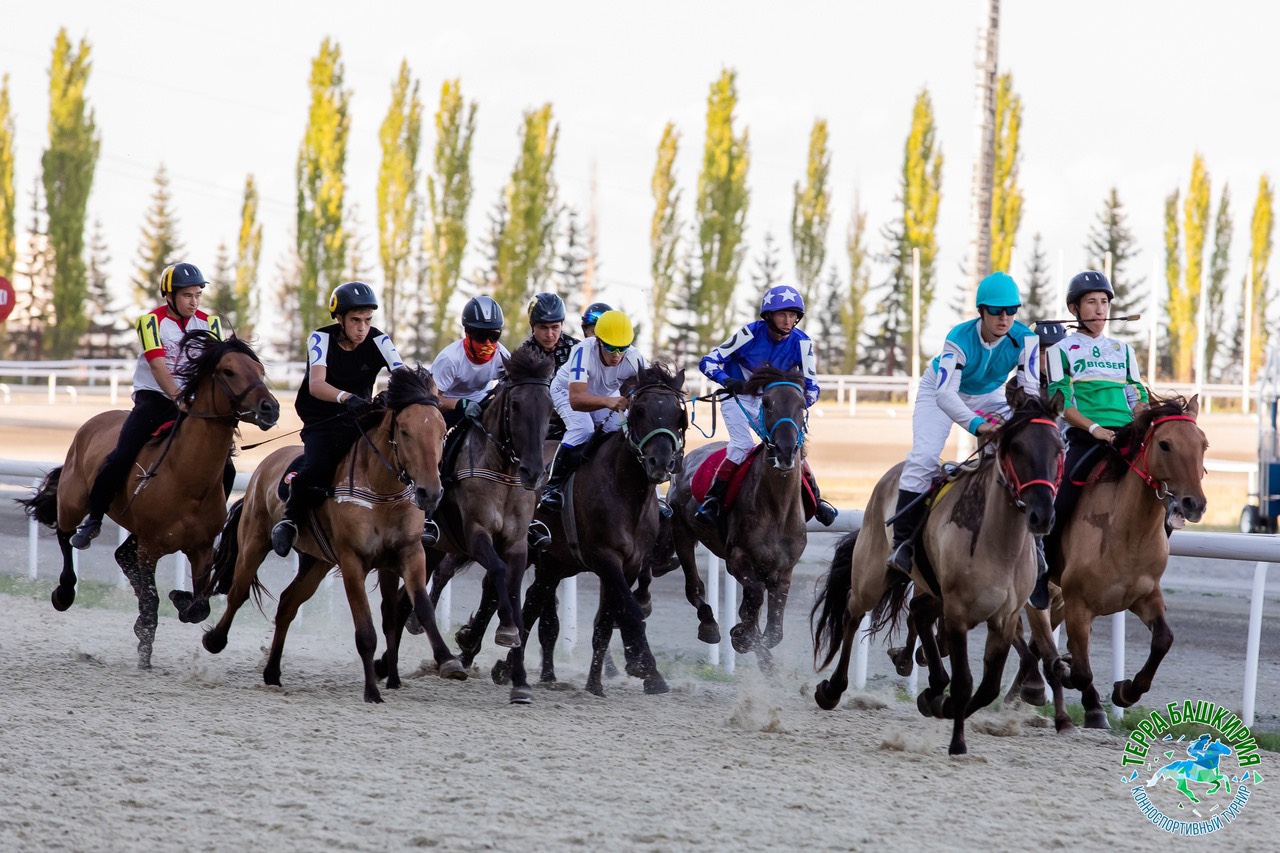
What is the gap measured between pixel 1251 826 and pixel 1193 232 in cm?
5843

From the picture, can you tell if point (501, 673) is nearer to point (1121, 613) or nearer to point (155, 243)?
point (1121, 613)

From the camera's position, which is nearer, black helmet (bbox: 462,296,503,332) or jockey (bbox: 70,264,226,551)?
black helmet (bbox: 462,296,503,332)

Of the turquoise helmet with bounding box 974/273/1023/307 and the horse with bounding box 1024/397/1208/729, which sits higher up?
the turquoise helmet with bounding box 974/273/1023/307

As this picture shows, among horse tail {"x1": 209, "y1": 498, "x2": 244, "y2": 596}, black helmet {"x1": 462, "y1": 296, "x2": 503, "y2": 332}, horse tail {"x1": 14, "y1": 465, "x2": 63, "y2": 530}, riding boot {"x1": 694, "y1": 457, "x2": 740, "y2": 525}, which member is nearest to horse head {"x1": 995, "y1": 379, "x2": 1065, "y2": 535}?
riding boot {"x1": 694, "y1": 457, "x2": 740, "y2": 525}

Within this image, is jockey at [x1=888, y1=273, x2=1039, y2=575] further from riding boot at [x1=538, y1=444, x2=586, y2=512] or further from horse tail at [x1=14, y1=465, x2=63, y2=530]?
horse tail at [x1=14, y1=465, x2=63, y2=530]

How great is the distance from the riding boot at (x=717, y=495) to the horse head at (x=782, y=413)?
0.52 metres

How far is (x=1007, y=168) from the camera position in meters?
49.7

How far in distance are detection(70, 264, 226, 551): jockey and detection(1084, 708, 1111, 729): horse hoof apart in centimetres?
542

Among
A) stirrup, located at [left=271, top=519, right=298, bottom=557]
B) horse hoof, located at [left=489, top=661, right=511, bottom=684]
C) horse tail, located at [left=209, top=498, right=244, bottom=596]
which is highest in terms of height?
stirrup, located at [left=271, top=519, right=298, bottom=557]

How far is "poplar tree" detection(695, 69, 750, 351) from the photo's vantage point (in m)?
52.2

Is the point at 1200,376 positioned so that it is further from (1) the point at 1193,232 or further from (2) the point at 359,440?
(2) the point at 359,440

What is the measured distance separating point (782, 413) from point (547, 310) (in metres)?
1.92

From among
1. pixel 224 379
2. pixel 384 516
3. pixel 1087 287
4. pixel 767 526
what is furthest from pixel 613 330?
pixel 1087 287

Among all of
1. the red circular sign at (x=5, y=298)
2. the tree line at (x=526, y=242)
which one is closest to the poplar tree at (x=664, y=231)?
the tree line at (x=526, y=242)
